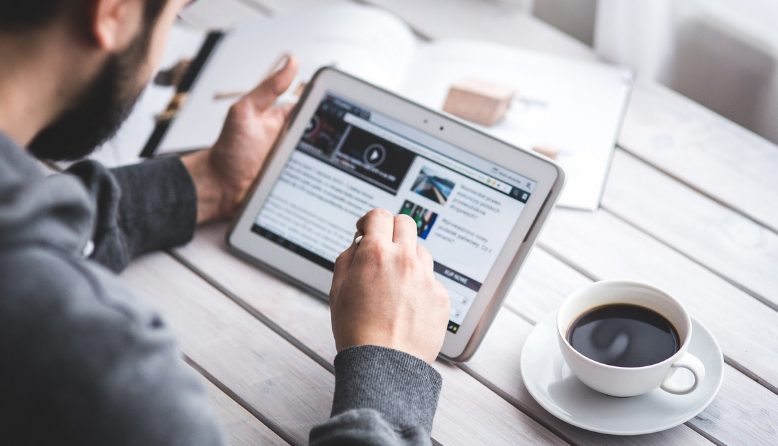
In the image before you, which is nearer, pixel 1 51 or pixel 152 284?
pixel 1 51

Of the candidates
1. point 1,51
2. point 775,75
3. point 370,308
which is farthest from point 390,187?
point 775,75

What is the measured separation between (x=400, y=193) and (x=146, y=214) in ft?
0.88

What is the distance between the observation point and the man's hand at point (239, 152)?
3.26ft

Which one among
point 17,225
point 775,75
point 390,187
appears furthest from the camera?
point 775,75

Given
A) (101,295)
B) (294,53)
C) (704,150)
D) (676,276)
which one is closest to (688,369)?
(676,276)

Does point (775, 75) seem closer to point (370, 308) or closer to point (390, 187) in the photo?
point (390, 187)

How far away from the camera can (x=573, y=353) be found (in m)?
0.76

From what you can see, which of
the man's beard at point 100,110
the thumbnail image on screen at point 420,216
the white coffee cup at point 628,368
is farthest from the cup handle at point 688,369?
the man's beard at point 100,110

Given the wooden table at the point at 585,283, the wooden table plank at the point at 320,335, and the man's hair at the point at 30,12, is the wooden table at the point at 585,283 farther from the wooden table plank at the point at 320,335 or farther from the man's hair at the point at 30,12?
the man's hair at the point at 30,12

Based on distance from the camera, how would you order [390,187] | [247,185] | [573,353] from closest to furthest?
[573,353] < [390,187] < [247,185]

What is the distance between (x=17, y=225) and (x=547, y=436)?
479 millimetres

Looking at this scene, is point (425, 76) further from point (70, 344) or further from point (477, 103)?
point (70, 344)

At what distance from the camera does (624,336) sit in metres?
0.79

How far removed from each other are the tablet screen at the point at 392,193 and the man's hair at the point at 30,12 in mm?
392
